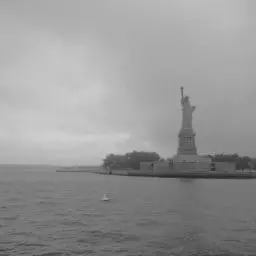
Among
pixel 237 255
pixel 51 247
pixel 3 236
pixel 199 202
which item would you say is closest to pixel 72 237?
pixel 51 247

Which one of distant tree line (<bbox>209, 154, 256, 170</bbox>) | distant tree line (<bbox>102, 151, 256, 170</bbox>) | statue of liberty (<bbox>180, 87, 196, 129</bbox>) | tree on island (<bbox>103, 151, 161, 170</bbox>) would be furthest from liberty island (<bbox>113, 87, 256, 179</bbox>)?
tree on island (<bbox>103, 151, 161, 170</bbox>)

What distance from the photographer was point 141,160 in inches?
4749

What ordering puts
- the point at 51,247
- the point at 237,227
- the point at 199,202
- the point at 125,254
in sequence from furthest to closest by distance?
the point at 199,202 → the point at 237,227 → the point at 51,247 → the point at 125,254

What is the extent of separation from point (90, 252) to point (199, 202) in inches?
728

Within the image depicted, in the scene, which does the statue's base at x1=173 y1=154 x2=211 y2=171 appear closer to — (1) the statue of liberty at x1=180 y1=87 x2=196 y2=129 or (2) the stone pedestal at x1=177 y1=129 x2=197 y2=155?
(2) the stone pedestal at x1=177 y1=129 x2=197 y2=155

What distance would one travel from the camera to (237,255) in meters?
13.8

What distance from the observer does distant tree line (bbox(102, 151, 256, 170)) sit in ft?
366

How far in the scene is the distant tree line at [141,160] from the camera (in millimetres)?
111688

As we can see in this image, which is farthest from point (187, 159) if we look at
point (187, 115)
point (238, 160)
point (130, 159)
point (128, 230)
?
point (128, 230)

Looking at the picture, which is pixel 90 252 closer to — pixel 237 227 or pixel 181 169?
→ pixel 237 227

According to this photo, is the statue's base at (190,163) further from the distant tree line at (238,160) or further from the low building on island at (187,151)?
the distant tree line at (238,160)

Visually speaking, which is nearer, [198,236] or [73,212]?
[198,236]

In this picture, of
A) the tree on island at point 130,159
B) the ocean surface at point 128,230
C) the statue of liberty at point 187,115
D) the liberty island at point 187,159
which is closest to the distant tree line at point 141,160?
the tree on island at point 130,159

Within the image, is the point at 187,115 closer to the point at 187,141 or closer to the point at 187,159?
the point at 187,141
